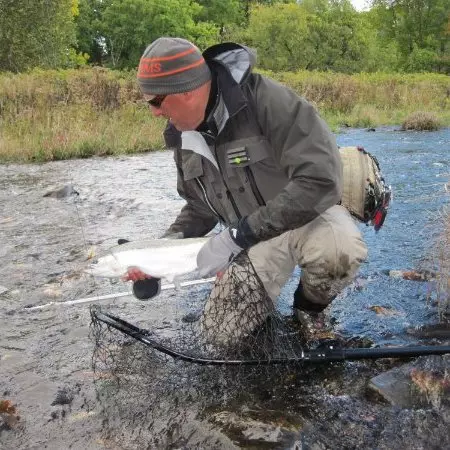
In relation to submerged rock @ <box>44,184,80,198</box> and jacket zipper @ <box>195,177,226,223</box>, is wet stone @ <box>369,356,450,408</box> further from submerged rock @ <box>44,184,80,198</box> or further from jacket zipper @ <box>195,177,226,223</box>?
submerged rock @ <box>44,184,80,198</box>

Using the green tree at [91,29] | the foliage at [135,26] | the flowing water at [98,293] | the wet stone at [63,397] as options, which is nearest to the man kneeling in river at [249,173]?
the flowing water at [98,293]

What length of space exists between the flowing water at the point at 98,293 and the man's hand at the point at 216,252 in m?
0.71

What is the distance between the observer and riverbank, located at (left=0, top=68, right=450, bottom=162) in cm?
1181

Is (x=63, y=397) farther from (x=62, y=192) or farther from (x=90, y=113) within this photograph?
(x=90, y=113)

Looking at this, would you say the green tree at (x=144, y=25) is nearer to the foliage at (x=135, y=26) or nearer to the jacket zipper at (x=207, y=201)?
the foliage at (x=135, y=26)

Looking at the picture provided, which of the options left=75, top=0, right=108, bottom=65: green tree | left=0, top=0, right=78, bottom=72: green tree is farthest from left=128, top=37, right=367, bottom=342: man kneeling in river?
left=75, top=0, right=108, bottom=65: green tree

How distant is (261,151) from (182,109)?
0.45 m

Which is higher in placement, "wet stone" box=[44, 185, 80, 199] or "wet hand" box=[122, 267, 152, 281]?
"wet hand" box=[122, 267, 152, 281]

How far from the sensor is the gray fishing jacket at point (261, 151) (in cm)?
281

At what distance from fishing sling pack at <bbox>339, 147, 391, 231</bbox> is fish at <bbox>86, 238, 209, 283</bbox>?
3.01 ft

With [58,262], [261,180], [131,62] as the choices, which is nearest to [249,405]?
[261,180]

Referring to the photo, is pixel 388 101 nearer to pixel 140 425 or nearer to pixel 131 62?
pixel 140 425

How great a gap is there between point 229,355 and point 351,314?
108 cm

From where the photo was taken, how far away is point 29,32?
25.9 metres
